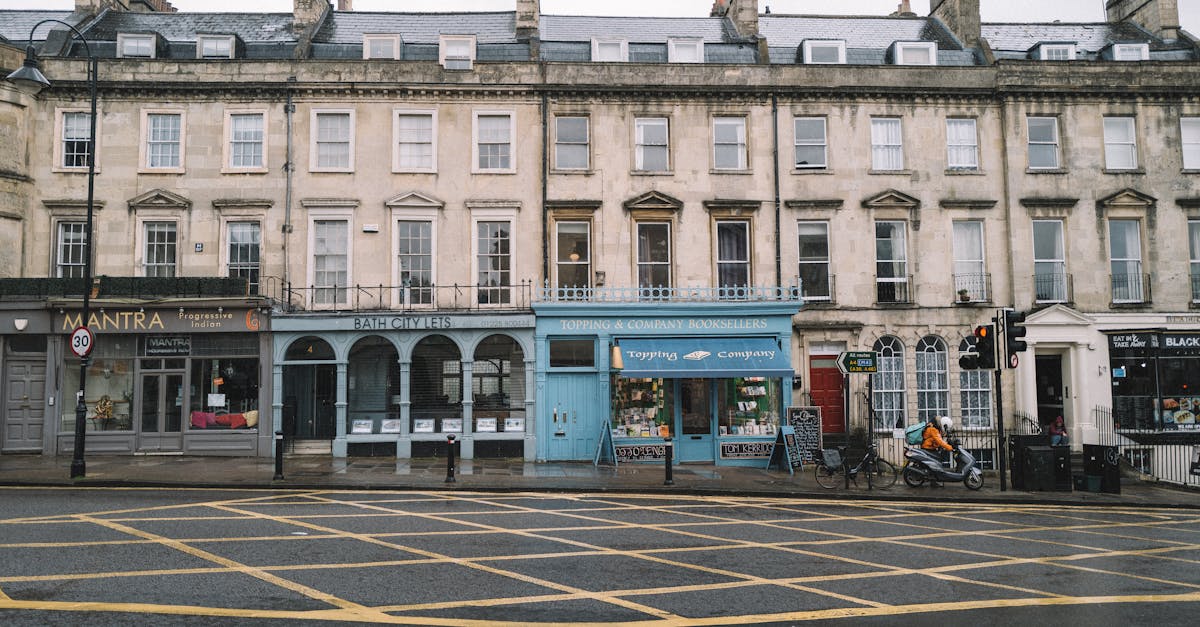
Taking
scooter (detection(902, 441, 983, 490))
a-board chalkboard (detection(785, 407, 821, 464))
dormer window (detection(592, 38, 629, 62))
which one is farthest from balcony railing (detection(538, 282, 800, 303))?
dormer window (detection(592, 38, 629, 62))

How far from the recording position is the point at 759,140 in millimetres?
23797

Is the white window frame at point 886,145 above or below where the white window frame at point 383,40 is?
below

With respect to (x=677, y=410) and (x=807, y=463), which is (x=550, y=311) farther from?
(x=807, y=463)

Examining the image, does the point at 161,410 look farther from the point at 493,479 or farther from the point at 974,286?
the point at 974,286

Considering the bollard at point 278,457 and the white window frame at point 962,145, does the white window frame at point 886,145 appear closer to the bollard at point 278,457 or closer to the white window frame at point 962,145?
the white window frame at point 962,145

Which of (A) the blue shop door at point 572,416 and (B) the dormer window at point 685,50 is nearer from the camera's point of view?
(A) the blue shop door at point 572,416

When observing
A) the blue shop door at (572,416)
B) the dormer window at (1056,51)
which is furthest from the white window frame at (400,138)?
the dormer window at (1056,51)

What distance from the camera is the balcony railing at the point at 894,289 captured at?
23.8m

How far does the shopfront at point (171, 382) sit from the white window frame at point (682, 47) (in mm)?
14803

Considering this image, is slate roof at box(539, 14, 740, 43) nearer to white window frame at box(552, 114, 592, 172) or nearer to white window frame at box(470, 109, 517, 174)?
white window frame at box(552, 114, 592, 172)

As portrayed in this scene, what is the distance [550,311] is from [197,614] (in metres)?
14.4

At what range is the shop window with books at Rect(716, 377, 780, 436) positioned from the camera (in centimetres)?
2134

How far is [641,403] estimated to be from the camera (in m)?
21.4

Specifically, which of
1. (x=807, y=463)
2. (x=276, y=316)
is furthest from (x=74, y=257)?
(x=807, y=463)
